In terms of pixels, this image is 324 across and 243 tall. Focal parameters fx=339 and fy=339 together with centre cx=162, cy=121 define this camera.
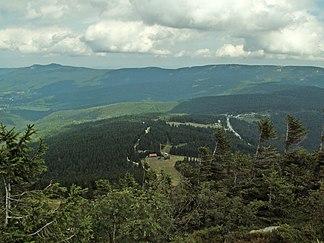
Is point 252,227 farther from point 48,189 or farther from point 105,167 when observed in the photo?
point 105,167

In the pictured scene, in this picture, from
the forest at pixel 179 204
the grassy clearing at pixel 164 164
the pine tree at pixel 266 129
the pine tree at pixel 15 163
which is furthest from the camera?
the grassy clearing at pixel 164 164

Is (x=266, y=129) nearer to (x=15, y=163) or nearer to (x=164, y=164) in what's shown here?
(x=15, y=163)

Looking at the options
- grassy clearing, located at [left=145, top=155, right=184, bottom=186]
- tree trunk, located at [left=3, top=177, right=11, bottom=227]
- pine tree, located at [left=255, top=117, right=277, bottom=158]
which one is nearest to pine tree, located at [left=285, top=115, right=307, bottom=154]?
pine tree, located at [left=255, top=117, right=277, bottom=158]

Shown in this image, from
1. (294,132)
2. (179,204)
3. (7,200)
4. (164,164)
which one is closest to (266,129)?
(294,132)

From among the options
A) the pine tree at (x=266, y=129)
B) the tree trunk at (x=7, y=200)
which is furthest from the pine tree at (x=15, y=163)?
the pine tree at (x=266, y=129)

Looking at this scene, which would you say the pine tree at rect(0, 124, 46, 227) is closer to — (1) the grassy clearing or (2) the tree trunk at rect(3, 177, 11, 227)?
(2) the tree trunk at rect(3, 177, 11, 227)

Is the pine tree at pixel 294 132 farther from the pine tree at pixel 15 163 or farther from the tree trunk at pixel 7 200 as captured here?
the tree trunk at pixel 7 200

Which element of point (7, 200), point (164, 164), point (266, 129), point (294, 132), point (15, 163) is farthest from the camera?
point (164, 164)

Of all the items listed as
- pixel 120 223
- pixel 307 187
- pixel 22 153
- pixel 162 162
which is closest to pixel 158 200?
pixel 120 223
